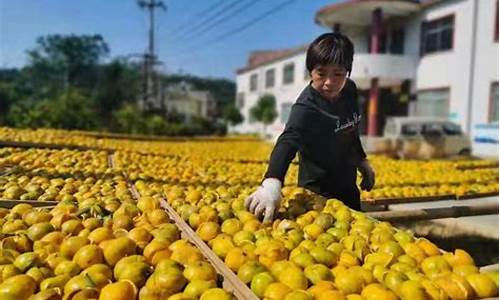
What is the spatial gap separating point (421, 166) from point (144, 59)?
34877 millimetres

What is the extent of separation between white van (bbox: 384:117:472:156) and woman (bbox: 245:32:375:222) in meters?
13.3

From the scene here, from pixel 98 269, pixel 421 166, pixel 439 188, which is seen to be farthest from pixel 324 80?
pixel 421 166

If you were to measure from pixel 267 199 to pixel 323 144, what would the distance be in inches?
27.6

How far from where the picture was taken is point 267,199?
2426 millimetres

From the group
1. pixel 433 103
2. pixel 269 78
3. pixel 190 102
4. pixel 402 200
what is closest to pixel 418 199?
pixel 402 200

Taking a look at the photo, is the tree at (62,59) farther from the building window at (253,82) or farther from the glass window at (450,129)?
the glass window at (450,129)

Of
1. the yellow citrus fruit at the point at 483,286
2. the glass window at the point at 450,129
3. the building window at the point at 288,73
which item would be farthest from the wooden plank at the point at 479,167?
the building window at the point at 288,73

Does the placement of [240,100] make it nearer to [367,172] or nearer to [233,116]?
[233,116]

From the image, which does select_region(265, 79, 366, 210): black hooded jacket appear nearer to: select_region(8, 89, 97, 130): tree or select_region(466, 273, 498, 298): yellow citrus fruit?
select_region(466, 273, 498, 298): yellow citrus fruit

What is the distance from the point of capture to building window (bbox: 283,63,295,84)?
33.9 m

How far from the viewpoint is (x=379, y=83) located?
23.9 metres

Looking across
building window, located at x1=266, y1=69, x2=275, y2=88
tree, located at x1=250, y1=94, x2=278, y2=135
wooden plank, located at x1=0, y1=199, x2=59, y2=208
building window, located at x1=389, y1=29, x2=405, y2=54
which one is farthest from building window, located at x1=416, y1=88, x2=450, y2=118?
wooden plank, located at x1=0, y1=199, x2=59, y2=208

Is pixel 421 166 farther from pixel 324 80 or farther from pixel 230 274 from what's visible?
pixel 230 274

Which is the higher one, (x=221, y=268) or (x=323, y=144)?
(x=323, y=144)
